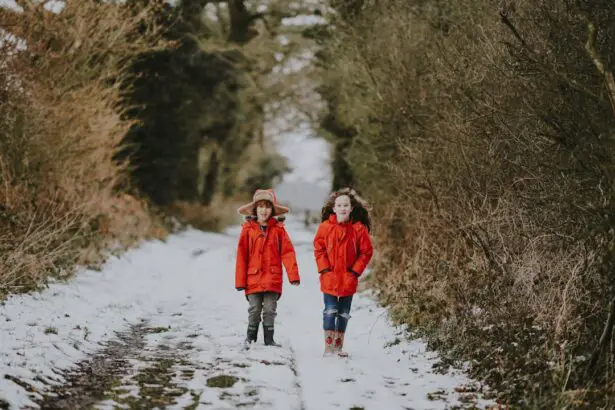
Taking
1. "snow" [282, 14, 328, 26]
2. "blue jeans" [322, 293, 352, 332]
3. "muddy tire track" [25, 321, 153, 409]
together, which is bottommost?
"muddy tire track" [25, 321, 153, 409]

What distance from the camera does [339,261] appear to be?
7000mm

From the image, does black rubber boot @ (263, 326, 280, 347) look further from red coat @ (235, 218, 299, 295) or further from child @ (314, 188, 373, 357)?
child @ (314, 188, 373, 357)

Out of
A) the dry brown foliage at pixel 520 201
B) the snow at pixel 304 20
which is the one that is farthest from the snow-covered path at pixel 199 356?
the snow at pixel 304 20

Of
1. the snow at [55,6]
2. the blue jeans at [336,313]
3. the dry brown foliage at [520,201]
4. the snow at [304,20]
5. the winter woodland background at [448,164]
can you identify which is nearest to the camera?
the dry brown foliage at [520,201]

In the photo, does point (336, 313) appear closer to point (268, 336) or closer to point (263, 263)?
point (268, 336)

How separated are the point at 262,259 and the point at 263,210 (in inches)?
21.4

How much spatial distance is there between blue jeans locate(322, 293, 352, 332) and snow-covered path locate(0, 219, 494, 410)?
1.19ft

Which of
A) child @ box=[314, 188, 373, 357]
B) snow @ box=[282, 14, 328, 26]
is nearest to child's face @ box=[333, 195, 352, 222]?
child @ box=[314, 188, 373, 357]

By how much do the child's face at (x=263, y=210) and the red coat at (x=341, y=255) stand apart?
0.64 metres

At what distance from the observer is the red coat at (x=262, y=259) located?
716cm

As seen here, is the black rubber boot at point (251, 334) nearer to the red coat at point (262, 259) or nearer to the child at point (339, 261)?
the red coat at point (262, 259)

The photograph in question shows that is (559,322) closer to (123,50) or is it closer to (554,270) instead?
(554,270)

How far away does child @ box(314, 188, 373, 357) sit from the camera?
6.94 meters

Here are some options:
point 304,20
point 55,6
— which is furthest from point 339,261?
point 304,20
